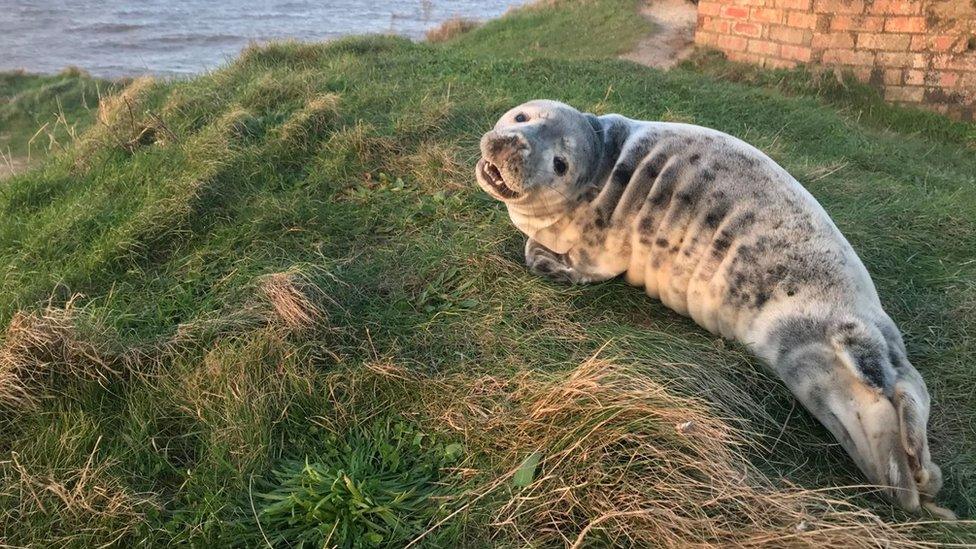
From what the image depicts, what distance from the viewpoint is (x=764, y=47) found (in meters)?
10.6

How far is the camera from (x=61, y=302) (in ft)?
12.1

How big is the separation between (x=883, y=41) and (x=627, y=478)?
950 cm

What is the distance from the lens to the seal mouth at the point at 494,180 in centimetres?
→ 346

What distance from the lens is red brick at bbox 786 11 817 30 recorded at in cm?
986

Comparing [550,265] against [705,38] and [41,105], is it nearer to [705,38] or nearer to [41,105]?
[705,38]

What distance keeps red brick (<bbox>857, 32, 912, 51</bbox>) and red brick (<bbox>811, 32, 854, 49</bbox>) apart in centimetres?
13

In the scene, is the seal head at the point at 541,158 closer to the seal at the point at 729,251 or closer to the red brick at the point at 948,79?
the seal at the point at 729,251

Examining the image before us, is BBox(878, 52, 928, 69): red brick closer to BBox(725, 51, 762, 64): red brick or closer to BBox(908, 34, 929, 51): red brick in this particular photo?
BBox(908, 34, 929, 51): red brick

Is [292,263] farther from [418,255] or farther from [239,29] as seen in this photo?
[239,29]

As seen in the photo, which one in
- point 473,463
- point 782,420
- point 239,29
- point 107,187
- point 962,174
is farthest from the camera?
point 239,29

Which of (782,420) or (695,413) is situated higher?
(695,413)

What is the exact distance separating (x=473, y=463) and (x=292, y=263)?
1.94 meters

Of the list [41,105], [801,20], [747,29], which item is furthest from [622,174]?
[41,105]

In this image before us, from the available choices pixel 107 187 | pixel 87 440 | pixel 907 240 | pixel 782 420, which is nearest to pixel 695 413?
pixel 782 420
